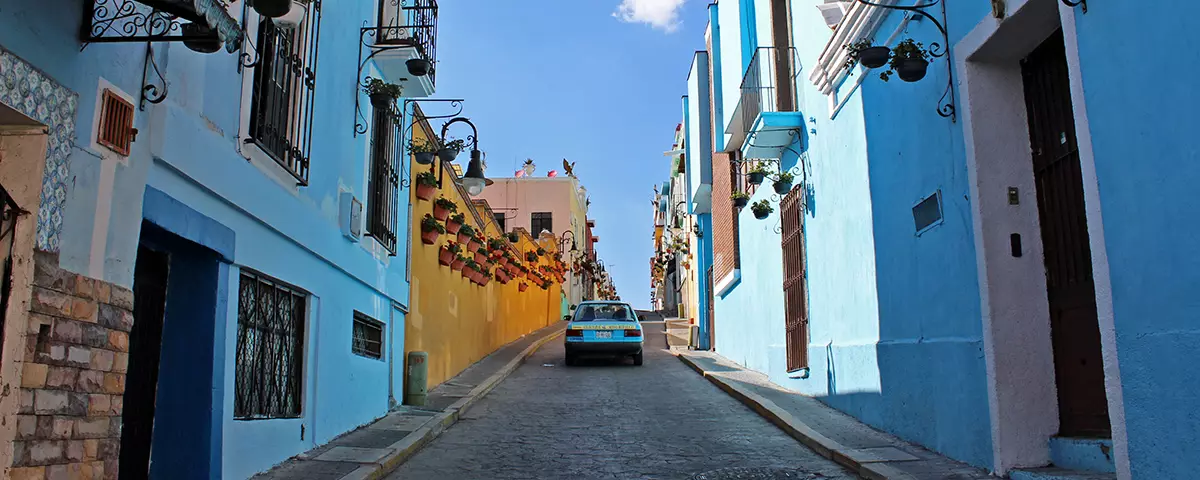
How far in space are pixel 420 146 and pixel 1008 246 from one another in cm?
805

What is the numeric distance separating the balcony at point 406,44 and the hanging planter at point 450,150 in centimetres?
74

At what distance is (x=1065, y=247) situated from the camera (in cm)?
620

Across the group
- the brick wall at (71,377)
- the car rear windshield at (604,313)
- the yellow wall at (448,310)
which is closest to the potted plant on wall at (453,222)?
the yellow wall at (448,310)

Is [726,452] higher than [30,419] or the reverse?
the reverse

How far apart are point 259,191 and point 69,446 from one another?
2.81 m

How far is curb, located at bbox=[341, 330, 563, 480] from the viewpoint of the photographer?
23.5 ft

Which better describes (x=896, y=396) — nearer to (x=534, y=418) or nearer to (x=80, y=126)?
(x=534, y=418)

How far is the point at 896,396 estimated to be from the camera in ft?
28.0

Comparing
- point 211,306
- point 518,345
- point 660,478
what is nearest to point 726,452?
point 660,478

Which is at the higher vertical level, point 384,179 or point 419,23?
point 419,23

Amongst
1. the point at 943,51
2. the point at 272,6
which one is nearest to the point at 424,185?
the point at 272,6

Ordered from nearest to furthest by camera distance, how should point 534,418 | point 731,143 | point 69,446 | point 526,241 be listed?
point 69,446 < point 534,418 < point 731,143 < point 526,241

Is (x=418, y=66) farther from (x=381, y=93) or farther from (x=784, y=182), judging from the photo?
(x=784, y=182)

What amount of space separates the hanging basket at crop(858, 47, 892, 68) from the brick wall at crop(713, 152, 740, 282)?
36.2 ft
